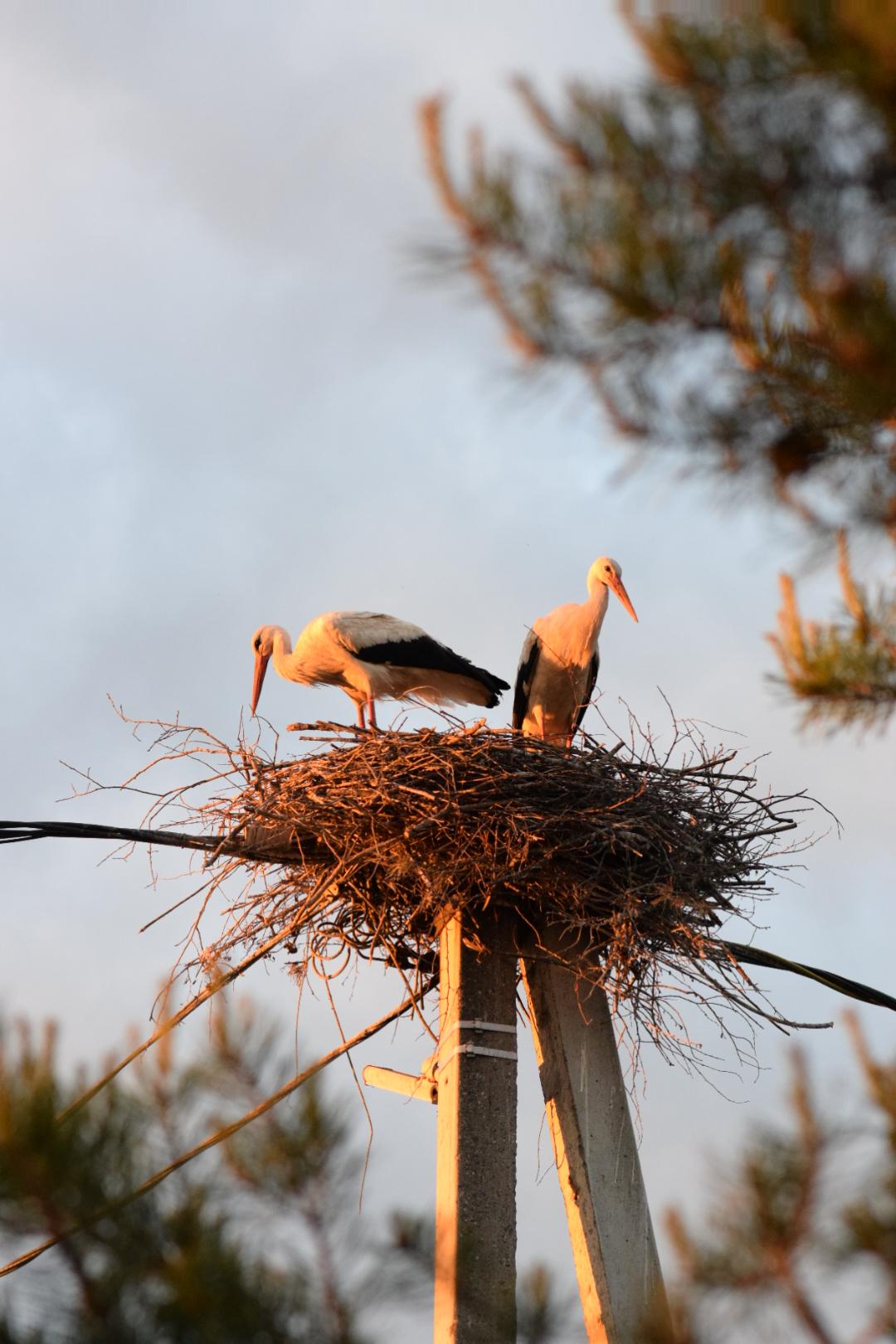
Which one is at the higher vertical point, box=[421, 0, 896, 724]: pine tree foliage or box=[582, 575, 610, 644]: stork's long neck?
box=[582, 575, 610, 644]: stork's long neck

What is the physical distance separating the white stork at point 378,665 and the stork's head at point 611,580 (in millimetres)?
795

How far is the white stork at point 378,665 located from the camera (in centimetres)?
914

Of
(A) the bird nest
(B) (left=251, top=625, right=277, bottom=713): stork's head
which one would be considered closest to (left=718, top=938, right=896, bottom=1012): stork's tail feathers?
(A) the bird nest

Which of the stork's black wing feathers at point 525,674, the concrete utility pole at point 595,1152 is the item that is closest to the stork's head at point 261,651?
the stork's black wing feathers at point 525,674

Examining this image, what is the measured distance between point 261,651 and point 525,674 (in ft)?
5.10

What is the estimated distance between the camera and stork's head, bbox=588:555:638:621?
31.3ft

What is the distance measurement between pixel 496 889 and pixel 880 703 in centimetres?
225

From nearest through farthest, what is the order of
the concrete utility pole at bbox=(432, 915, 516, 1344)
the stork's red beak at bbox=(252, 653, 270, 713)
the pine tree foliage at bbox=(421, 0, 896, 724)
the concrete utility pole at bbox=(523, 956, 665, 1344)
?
the pine tree foliage at bbox=(421, 0, 896, 724) < the concrete utility pole at bbox=(432, 915, 516, 1344) < the concrete utility pole at bbox=(523, 956, 665, 1344) < the stork's red beak at bbox=(252, 653, 270, 713)

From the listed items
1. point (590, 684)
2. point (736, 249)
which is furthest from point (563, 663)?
point (736, 249)

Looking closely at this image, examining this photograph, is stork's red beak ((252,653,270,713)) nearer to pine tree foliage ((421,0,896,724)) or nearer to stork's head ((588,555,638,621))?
stork's head ((588,555,638,621))

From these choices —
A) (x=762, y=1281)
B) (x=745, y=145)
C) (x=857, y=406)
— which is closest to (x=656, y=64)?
(x=745, y=145)

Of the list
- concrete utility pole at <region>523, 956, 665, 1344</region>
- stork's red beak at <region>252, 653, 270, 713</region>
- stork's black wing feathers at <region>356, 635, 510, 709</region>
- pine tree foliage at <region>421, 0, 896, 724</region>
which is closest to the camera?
pine tree foliage at <region>421, 0, 896, 724</region>

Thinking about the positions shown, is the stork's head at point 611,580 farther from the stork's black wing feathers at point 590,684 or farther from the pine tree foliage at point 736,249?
the pine tree foliage at point 736,249

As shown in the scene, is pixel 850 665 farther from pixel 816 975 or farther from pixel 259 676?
pixel 259 676
